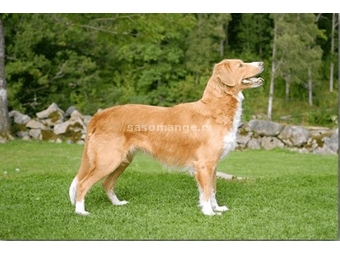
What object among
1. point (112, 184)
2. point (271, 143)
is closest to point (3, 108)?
point (112, 184)

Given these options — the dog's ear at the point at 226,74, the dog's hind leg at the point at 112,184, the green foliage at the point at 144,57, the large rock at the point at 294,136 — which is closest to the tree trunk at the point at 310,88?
the green foliage at the point at 144,57

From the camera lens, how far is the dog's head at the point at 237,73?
4711 millimetres

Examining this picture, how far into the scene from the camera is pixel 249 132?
9812mm

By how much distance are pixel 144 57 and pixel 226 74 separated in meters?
3.47

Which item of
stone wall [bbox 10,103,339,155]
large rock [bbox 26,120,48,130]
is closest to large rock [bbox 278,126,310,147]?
stone wall [bbox 10,103,339,155]

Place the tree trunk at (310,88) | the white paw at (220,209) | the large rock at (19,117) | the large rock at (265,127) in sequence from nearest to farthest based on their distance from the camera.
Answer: the white paw at (220,209), the tree trunk at (310,88), the large rock at (19,117), the large rock at (265,127)

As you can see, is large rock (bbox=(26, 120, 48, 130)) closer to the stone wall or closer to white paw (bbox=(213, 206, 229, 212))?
the stone wall

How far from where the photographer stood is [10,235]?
4.50 meters

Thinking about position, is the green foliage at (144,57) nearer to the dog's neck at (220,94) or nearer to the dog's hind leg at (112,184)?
the dog's neck at (220,94)

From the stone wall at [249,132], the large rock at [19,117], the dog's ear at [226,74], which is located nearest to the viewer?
the dog's ear at [226,74]

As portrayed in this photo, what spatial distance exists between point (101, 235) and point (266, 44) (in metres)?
4.00

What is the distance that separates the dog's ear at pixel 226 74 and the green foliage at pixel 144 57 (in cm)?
184

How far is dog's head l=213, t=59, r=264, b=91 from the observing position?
4.71 metres
